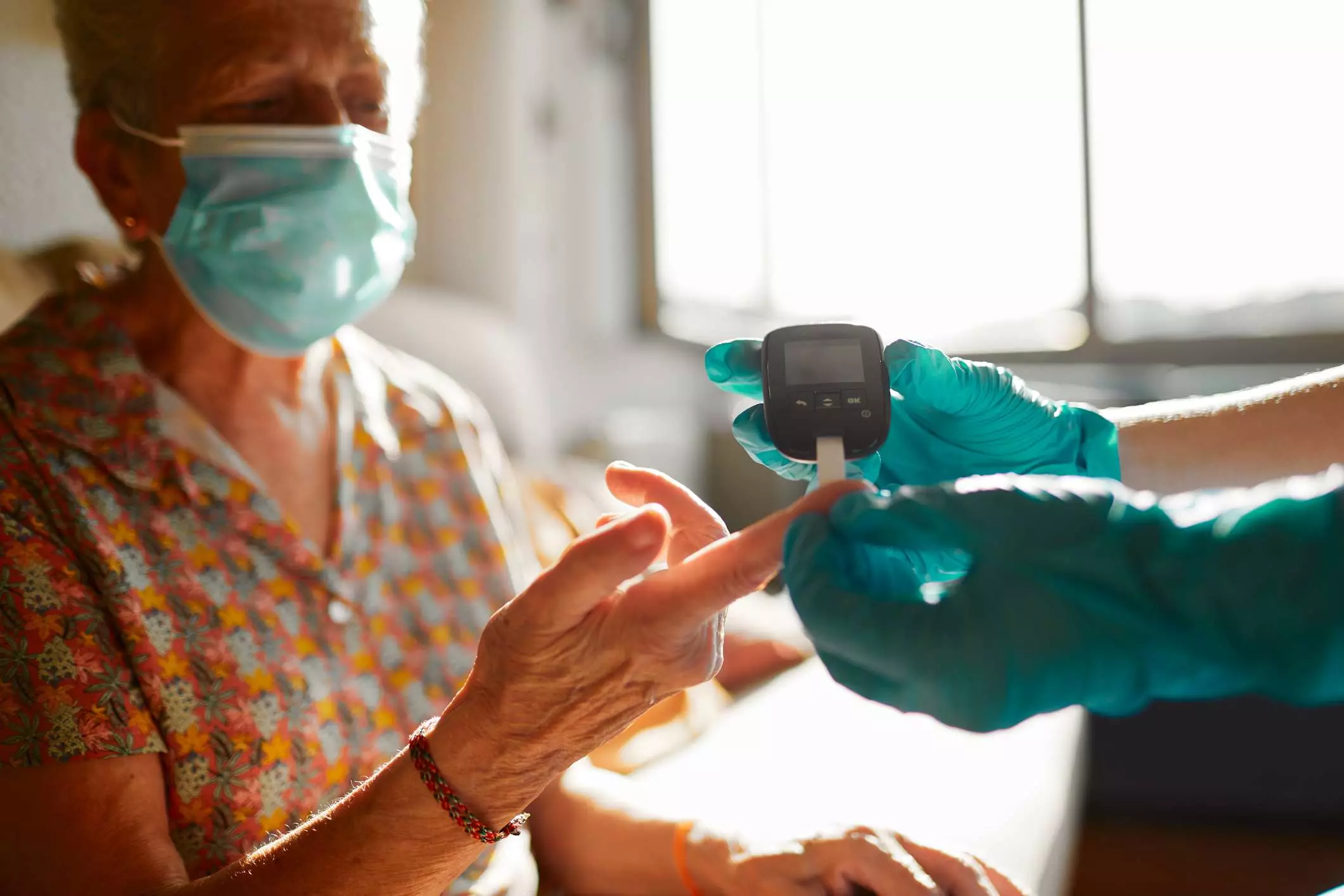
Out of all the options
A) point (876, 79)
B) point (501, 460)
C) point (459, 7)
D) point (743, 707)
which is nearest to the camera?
point (501, 460)

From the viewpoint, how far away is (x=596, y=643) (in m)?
0.60

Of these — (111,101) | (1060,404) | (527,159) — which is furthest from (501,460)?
(527,159)

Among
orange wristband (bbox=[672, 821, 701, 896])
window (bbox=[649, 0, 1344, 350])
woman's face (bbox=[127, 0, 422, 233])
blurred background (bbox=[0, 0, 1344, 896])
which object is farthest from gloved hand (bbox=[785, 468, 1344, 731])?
window (bbox=[649, 0, 1344, 350])

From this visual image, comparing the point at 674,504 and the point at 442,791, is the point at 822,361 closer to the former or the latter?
the point at 674,504

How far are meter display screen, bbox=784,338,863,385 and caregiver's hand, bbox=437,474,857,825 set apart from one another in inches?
4.4

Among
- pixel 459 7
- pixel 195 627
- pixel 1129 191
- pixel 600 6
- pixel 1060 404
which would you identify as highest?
pixel 600 6

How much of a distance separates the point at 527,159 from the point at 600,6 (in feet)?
2.62

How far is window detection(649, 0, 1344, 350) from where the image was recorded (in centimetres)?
281

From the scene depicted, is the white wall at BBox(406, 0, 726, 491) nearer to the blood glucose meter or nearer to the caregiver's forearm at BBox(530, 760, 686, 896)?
the caregiver's forearm at BBox(530, 760, 686, 896)

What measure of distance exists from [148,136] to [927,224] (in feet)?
8.76

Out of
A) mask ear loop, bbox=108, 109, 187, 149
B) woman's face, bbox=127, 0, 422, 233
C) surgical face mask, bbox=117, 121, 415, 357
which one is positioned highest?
woman's face, bbox=127, 0, 422, 233

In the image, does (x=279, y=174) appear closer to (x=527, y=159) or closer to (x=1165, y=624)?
(x=1165, y=624)

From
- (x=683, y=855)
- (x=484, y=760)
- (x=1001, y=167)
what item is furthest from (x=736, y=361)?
(x=1001, y=167)

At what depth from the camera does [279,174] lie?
3.12 feet
